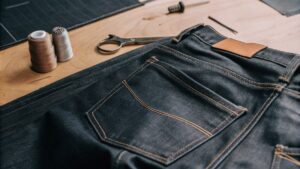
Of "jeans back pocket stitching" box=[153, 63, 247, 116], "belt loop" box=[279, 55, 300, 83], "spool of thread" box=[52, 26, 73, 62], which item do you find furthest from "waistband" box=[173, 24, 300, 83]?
"spool of thread" box=[52, 26, 73, 62]

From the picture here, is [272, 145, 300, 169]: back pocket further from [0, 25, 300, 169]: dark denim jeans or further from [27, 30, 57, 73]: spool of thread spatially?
[27, 30, 57, 73]: spool of thread

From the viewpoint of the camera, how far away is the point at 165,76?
88 centimetres

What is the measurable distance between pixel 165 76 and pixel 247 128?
22 cm

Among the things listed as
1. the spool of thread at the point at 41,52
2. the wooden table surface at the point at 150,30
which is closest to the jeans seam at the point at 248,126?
the wooden table surface at the point at 150,30

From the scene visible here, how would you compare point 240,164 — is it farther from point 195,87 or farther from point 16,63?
point 16,63

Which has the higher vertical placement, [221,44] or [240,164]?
[221,44]

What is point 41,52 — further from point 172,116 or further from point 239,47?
point 239,47

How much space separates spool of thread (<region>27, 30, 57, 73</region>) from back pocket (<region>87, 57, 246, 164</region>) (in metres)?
0.21

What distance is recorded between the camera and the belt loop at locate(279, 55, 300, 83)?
0.80m

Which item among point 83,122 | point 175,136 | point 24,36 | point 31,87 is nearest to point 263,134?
point 175,136

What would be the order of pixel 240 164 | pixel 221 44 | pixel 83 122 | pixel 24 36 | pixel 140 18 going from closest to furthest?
pixel 240 164
pixel 83 122
pixel 221 44
pixel 24 36
pixel 140 18

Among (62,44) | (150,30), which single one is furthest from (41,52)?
(150,30)

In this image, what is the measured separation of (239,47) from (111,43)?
0.37 meters

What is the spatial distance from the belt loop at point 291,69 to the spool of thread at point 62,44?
531 mm
